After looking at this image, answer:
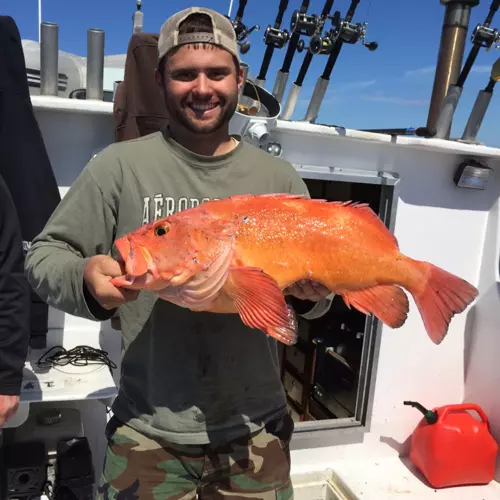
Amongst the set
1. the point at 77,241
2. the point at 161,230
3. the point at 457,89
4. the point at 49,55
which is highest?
the point at 457,89

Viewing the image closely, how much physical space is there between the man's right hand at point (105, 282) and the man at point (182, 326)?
30 centimetres

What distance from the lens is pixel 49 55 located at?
3320mm

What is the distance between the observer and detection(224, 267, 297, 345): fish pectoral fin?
1.60m

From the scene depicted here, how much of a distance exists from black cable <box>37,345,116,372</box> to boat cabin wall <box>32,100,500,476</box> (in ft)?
6.15

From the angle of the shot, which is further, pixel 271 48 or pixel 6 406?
pixel 271 48

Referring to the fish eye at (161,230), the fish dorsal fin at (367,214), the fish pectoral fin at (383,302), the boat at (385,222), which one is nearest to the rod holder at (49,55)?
the boat at (385,222)

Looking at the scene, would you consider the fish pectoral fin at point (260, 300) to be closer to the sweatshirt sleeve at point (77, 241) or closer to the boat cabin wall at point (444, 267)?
the sweatshirt sleeve at point (77, 241)

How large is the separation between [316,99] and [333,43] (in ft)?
1.73

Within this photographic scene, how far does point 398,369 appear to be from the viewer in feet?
14.4

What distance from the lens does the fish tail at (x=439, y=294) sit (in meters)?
1.84

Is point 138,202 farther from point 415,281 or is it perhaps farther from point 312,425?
point 312,425

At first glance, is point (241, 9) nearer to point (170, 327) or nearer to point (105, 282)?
point (170, 327)

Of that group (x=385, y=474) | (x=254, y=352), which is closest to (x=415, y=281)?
(x=254, y=352)

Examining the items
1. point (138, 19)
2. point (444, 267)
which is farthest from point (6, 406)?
point (444, 267)
